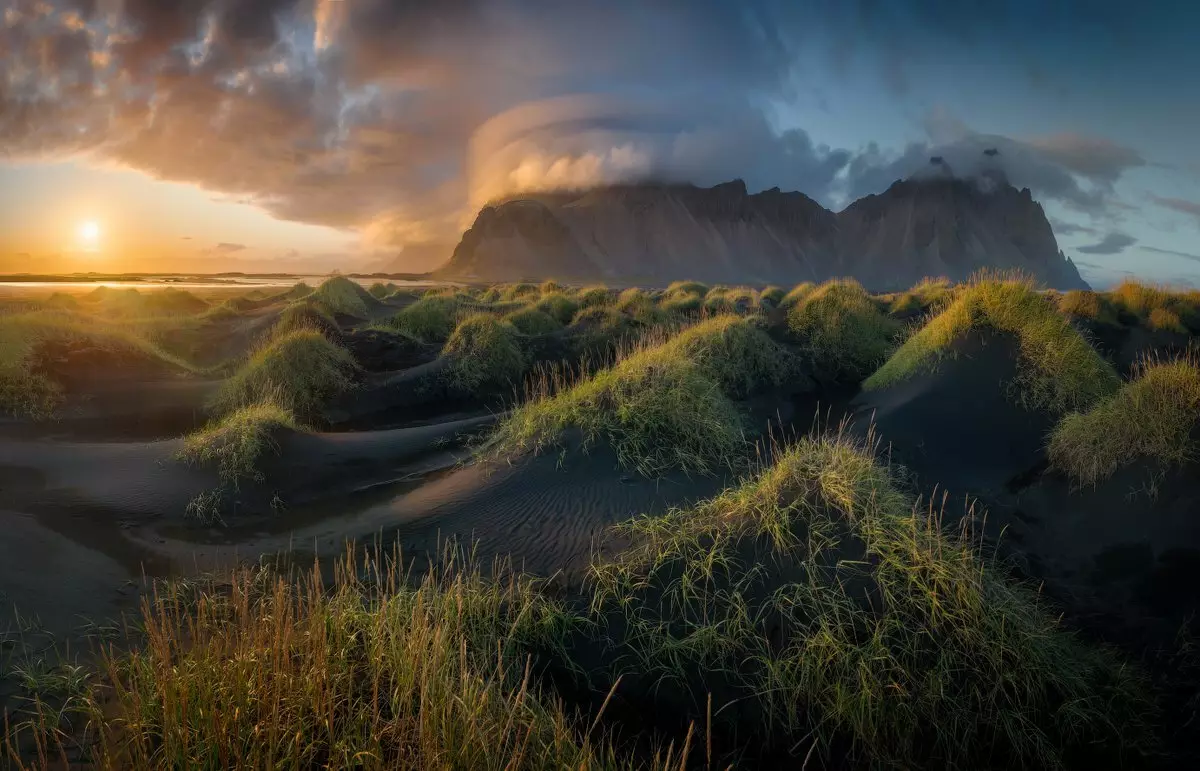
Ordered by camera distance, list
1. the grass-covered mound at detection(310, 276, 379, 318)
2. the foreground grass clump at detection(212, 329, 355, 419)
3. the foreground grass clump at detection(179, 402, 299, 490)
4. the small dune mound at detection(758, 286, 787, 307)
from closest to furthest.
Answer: the foreground grass clump at detection(179, 402, 299, 490), the foreground grass clump at detection(212, 329, 355, 419), the small dune mound at detection(758, 286, 787, 307), the grass-covered mound at detection(310, 276, 379, 318)

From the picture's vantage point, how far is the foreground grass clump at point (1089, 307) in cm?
2228

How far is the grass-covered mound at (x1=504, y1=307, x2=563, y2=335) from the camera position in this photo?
79.2ft

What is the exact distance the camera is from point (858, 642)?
498cm

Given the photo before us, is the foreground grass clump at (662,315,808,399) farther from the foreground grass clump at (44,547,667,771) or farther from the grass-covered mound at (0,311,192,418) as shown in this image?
the grass-covered mound at (0,311,192,418)

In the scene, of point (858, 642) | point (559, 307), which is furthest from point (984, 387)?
point (559, 307)

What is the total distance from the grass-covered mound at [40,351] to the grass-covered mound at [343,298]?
38.1ft

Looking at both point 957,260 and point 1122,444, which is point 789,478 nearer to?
point 1122,444

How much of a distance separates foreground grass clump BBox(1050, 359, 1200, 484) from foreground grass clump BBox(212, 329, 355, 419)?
14.5m

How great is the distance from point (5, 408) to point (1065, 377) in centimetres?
1970

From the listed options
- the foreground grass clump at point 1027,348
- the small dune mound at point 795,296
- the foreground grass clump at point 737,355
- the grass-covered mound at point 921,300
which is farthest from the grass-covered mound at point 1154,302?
the foreground grass clump at point 737,355

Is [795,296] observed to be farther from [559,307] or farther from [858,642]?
[858,642]

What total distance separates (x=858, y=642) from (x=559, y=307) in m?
23.7

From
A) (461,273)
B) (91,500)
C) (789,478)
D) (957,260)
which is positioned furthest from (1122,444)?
(957,260)

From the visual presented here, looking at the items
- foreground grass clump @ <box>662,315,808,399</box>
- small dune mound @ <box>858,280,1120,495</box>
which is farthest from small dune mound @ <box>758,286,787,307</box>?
small dune mound @ <box>858,280,1120,495</box>
